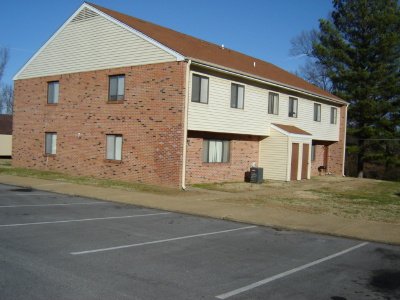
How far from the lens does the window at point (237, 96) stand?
22.9 meters

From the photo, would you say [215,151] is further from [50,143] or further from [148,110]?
[50,143]

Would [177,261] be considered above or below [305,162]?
below

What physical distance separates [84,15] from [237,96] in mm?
9143

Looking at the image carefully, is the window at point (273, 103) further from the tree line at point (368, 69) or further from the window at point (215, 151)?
the tree line at point (368, 69)

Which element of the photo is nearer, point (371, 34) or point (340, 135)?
point (340, 135)

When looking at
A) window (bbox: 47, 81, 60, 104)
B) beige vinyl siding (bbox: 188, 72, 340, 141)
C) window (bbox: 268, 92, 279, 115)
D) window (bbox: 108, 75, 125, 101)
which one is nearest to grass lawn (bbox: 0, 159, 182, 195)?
beige vinyl siding (bbox: 188, 72, 340, 141)

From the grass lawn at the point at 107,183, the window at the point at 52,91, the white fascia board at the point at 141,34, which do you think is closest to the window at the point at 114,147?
the grass lawn at the point at 107,183

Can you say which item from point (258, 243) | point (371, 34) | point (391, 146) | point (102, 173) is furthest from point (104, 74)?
point (391, 146)

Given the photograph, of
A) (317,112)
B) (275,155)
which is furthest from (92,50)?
(317,112)

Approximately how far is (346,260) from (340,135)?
27385mm

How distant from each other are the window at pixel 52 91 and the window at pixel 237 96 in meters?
Answer: 10.0

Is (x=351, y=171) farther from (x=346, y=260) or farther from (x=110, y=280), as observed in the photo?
(x=110, y=280)

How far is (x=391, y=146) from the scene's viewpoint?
4075 cm

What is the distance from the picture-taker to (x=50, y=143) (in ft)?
86.9
